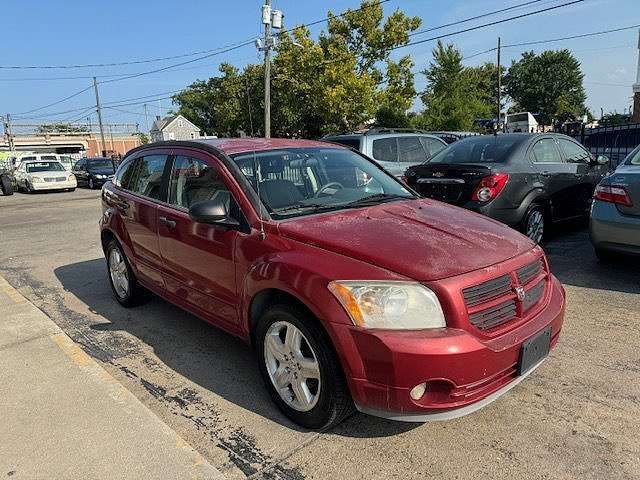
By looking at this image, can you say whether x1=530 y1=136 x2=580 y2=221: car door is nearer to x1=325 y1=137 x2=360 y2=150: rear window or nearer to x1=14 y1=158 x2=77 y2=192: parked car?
x1=325 y1=137 x2=360 y2=150: rear window

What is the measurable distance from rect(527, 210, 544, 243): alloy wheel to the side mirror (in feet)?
14.6

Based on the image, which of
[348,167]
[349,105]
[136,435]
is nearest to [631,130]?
[348,167]

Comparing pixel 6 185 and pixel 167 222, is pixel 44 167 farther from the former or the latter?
pixel 167 222

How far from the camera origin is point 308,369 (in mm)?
2859

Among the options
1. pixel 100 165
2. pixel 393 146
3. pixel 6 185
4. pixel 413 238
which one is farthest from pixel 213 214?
pixel 100 165

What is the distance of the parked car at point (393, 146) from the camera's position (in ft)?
29.7

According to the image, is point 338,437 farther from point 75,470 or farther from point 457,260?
point 75,470

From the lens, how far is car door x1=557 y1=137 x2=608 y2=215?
7.37 metres

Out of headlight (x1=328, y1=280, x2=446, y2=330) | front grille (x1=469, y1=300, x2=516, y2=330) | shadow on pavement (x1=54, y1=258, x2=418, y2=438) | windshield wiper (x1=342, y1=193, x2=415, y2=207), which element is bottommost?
shadow on pavement (x1=54, y1=258, x2=418, y2=438)

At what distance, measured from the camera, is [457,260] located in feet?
8.98

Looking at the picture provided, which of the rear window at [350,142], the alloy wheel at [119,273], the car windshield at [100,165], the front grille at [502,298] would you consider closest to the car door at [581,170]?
the rear window at [350,142]

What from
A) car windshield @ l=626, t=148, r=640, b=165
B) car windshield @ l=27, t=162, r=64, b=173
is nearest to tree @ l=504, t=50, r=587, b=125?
car windshield @ l=27, t=162, r=64, b=173

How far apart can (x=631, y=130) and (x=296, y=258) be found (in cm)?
1357

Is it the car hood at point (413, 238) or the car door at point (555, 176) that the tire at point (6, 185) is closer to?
the car door at point (555, 176)
